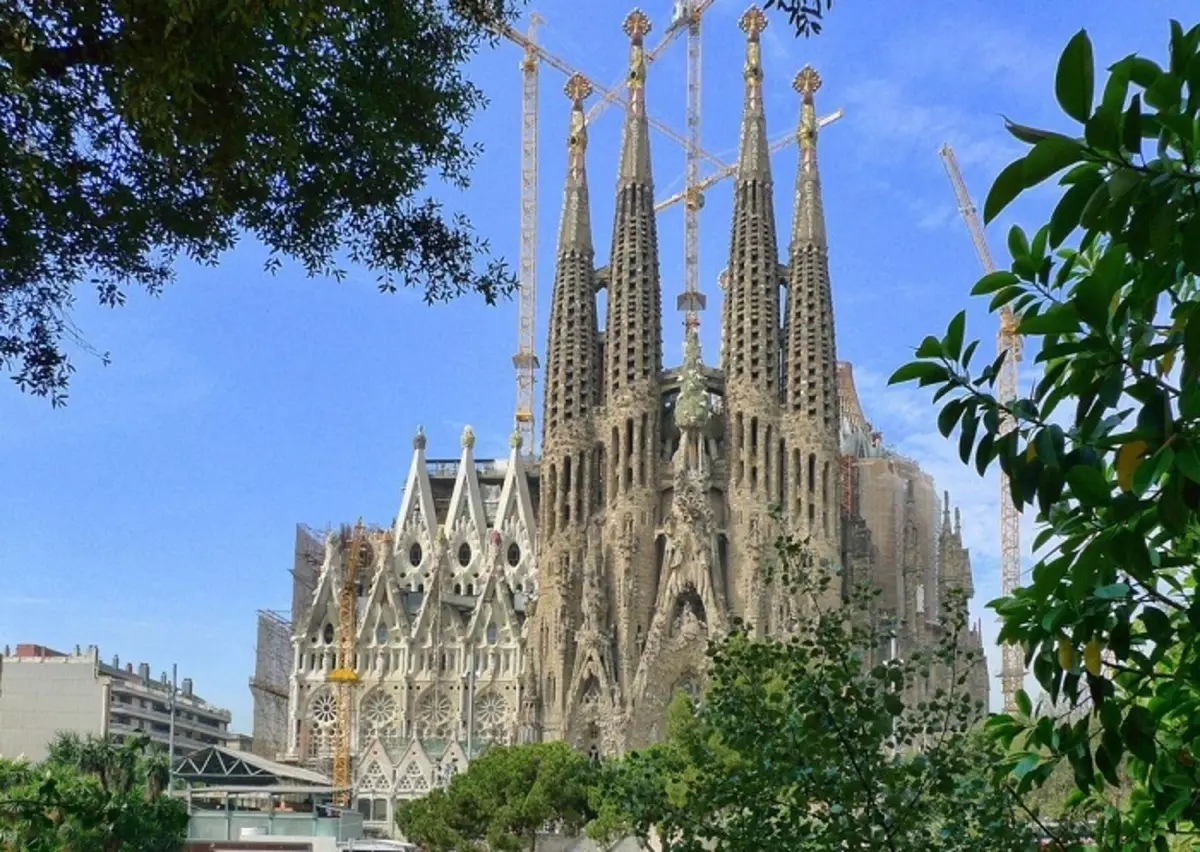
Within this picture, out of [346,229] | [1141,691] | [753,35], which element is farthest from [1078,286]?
[753,35]

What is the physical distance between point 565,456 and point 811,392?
10.0 m

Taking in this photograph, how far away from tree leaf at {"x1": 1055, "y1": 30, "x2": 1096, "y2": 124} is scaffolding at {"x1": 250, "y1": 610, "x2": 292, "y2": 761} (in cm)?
7496

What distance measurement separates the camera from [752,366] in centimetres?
5838

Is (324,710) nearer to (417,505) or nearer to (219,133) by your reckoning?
(417,505)

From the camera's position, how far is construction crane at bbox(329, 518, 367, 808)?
2579 inches

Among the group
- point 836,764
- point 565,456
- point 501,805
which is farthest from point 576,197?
point 836,764

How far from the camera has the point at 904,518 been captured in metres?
68.0

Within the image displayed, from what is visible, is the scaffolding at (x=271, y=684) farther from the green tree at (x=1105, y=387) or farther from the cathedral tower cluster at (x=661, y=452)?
the green tree at (x=1105, y=387)

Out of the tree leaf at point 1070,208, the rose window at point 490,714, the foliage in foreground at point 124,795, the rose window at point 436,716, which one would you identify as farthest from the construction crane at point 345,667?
the tree leaf at point 1070,208

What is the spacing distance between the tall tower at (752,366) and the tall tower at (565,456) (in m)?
5.65

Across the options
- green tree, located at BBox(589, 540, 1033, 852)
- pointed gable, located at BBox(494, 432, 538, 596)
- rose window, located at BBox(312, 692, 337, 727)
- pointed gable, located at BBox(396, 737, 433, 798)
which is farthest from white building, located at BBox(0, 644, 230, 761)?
green tree, located at BBox(589, 540, 1033, 852)

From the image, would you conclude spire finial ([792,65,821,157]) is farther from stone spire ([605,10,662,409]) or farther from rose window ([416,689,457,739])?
rose window ([416,689,457,739])

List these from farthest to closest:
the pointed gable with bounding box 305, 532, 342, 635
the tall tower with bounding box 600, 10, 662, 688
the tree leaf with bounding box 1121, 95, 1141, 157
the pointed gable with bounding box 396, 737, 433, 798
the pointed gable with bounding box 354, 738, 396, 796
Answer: the pointed gable with bounding box 305, 532, 342, 635 → the pointed gable with bounding box 354, 738, 396, 796 → the pointed gable with bounding box 396, 737, 433, 798 → the tall tower with bounding box 600, 10, 662, 688 → the tree leaf with bounding box 1121, 95, 1141, 157

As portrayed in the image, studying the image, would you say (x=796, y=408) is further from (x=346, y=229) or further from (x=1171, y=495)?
(x=1171, y=495)
